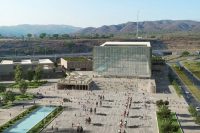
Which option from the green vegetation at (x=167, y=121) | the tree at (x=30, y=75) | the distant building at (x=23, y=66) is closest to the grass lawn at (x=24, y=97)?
the tree at (x=30, y=75)

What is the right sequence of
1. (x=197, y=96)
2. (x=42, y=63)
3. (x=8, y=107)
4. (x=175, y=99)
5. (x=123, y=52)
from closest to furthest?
(x=8, y=107) → (x=175, y=99) → (x=197, y=96) → (x=123, y=52) → (x=42, y=63)

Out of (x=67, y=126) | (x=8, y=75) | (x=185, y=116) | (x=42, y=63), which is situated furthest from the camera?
(x=42, y=63)

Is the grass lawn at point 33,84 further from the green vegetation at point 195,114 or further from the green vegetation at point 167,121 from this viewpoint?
the green vegetation at point 195,114

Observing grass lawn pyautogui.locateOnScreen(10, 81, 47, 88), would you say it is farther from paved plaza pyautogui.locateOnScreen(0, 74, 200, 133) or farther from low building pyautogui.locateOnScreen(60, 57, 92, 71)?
low building pyautogui.locateOnScreen(60, 57, 92, 71)

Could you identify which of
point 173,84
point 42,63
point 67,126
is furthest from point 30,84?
point 67,126

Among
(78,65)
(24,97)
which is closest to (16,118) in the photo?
(24,97)

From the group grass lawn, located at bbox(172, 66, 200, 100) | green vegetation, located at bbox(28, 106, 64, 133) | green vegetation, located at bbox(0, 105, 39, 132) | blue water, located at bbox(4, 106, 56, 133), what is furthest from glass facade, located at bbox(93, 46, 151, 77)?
green vegetation, located at bbox(0, 105, 39, 132)

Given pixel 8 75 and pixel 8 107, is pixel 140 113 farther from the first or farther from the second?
pixel 8 75
